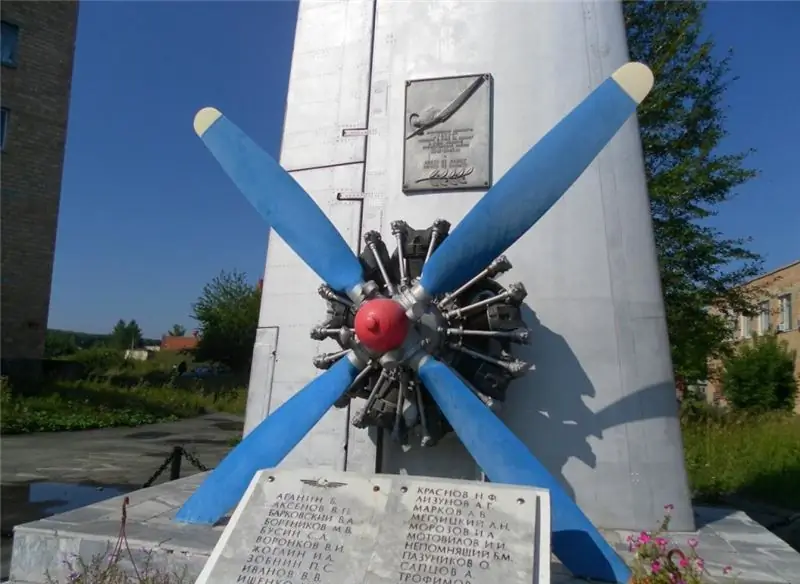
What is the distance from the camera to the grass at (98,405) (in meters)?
18.9

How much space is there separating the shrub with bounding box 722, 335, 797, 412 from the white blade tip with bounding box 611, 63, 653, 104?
24.6 metres

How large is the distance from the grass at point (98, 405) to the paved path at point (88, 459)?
83 centimetres

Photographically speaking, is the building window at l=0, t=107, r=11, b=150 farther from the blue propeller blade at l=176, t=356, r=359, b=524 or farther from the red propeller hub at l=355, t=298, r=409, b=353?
the red propeller hub at l=355, t=298, r=409, b=353

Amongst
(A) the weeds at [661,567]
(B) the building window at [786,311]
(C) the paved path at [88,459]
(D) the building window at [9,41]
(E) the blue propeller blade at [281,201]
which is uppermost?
(D) the building window at [9,41]

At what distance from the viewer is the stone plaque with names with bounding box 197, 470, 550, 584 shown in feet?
11.2

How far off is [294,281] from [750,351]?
1025 inches

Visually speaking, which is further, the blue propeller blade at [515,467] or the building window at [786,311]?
the building window at [786,311]

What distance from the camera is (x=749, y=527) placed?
609cm

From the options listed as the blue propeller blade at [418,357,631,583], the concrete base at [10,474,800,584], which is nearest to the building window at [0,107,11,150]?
the concrete base at [10,474,800,584]

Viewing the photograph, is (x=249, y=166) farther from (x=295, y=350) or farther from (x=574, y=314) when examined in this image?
(x=574, y=314)

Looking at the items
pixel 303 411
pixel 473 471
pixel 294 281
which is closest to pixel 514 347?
pixel 473 471

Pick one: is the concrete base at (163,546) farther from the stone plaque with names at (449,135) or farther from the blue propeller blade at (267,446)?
the stone plaque with names at (449,135)

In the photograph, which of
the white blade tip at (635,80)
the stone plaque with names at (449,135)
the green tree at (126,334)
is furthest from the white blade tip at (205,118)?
the green tree at (126,334)

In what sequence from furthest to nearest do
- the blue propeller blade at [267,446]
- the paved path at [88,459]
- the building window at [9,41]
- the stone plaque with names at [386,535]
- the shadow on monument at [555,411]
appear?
the building window at [9,41] → the paved path at [88,459] → the shadow on monument at [555,411] → the blue propeller blade at [267,446] → the stone plaque with names at [386,535]
